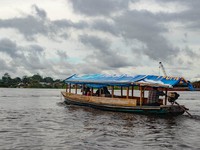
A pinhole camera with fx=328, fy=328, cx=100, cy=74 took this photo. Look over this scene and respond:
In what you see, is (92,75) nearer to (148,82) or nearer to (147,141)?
(148,82)

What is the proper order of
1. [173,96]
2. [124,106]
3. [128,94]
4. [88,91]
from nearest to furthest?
[173,96] → [124,106] → [128,94] → [88,91]

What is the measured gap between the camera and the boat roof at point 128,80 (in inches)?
904

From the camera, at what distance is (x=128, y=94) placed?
2594 centimetres

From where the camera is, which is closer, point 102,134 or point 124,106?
point 102,134

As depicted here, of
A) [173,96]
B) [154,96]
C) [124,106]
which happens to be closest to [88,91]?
[124,106]

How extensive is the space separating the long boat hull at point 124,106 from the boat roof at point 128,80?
4.80 feet

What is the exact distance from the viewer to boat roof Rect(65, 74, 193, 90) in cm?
2297

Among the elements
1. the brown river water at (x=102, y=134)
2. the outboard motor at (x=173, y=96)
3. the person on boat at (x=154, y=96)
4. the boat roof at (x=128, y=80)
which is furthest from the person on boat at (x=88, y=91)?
the brown river water at (x=102, y=134)

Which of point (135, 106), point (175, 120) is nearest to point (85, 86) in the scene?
point (135, 106)

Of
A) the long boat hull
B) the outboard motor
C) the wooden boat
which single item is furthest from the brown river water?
the outboard motor

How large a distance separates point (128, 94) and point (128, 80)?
3.80 ft

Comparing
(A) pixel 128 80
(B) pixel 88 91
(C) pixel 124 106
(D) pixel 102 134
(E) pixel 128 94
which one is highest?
(A) pixel 128 80

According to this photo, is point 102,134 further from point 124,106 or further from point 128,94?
point 128,94

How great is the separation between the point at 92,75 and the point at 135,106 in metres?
10.4
